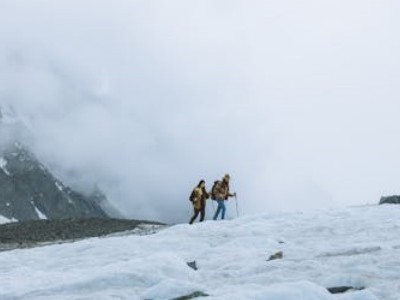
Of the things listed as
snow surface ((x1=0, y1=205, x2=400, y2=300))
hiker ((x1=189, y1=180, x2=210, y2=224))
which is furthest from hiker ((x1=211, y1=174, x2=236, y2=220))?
snow surface ((x1=0, y1=205, x2=400, y2=300))

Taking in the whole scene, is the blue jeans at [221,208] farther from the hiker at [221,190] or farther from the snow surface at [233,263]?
the snow surface at [233,263]

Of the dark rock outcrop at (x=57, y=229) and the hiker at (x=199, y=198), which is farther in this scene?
the dark rock outcrop at (x=57, y=229)

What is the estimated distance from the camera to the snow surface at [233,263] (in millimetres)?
13219

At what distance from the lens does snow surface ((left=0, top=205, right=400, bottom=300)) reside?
43.4 feet

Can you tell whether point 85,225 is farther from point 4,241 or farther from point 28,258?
point 28,258

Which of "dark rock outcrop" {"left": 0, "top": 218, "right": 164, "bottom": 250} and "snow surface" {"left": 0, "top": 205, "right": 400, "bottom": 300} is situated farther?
"dark rock outcrop" {"left": 0, "top": 218, "right": 164, "bottom": 250}

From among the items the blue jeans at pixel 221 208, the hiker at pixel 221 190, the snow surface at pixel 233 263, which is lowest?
the snow surface at pixel 233 263

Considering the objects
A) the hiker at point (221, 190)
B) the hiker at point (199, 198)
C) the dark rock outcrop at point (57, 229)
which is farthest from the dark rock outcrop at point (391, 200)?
the dark rock outcrop at point (57, 229)

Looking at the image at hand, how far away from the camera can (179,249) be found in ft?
69.5

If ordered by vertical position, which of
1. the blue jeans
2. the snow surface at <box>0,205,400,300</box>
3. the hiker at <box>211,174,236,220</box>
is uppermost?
the hiker at <box>211,174,236,220</box>

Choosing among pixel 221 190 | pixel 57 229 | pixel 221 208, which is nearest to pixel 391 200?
pixel 221 208

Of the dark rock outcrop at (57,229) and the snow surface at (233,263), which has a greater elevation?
the dark rock outcrop at (57,229)

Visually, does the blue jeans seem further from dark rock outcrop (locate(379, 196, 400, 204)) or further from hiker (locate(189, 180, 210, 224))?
dark rock outcrop (locate(379, 196, 400, 204))

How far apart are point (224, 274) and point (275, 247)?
14.3 feet
